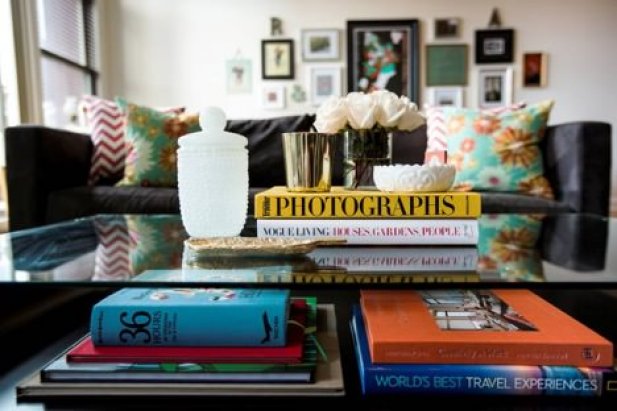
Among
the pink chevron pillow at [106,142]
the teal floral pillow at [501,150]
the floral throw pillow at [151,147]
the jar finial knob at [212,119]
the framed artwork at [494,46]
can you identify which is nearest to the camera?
the jar finial knob at [212,119]

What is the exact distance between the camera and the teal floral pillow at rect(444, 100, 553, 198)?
6.26 ft

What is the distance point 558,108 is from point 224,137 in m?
3.17

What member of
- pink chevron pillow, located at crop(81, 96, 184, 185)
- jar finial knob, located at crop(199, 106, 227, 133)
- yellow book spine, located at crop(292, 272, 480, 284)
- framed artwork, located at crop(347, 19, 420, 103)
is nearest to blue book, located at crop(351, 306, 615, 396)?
yellow book spine, located at crop(292, 272, 480, 284)

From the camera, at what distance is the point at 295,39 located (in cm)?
334

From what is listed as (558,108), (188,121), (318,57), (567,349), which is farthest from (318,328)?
(558,108)

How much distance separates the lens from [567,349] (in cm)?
55

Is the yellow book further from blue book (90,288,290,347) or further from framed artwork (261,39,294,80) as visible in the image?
framed artwork (261,39,294,80)

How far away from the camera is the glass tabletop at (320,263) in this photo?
54 cm

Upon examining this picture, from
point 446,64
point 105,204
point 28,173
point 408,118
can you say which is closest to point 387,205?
point 408,118

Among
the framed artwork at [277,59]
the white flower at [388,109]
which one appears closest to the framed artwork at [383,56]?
the framed artwork at [277,59]

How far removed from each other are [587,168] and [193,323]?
168 centimetres

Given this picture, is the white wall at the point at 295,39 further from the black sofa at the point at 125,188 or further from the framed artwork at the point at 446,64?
the black sofa at the point at 125,188

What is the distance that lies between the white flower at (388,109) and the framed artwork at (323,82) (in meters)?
2.46

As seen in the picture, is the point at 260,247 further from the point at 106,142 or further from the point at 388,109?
the point at 106,142
